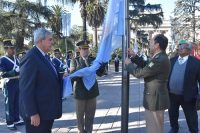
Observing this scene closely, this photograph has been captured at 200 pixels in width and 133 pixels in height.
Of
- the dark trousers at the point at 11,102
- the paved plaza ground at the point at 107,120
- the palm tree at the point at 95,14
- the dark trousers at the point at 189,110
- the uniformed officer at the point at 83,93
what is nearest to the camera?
the uniformed officer at the point at 83,93

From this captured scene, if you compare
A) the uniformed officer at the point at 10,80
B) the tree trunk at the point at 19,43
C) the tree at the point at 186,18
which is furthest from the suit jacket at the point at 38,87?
the tree at the point at 186,18

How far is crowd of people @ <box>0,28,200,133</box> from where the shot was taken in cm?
497

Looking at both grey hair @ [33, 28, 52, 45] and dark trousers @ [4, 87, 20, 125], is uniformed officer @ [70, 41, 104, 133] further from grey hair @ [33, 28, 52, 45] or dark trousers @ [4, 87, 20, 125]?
dark trousers @ [4, 87, 20, 125]

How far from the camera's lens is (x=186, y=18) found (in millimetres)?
54312

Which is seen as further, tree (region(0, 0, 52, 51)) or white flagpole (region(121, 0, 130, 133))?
tree (region(0, 0, 52, 51))

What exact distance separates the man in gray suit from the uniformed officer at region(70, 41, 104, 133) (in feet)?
3.91

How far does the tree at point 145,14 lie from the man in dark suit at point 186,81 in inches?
2245

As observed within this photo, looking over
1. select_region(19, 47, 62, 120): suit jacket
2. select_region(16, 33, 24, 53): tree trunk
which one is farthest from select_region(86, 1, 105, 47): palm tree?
select_region(19, 47, 62, 120): suit jacket

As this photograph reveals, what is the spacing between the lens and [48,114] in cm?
503

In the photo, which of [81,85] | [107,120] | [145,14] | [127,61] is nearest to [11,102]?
[107,120]

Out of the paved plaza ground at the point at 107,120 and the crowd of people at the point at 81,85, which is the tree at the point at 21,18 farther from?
the crowd of people at the point at 81,85

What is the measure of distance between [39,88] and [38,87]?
2 cm

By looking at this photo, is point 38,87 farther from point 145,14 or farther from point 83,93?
point 145,14

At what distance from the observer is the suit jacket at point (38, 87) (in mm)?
4898
